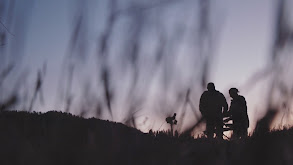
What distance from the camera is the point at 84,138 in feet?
3.98

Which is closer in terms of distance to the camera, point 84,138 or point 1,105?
point 84,138

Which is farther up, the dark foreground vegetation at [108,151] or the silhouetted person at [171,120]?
the silhouetted person at [171,120]

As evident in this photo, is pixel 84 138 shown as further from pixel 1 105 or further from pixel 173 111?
pixel 1 105

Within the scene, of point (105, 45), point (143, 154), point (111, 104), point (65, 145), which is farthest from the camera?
point (105, 45)

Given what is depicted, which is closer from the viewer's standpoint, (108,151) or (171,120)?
(108,151)

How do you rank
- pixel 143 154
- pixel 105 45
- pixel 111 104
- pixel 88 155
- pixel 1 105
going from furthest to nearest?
pixel 1 105 < pixel 105 45 < pixel 111 104 < pixel 143 154 < pixel 88 155

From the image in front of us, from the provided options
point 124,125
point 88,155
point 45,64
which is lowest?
point 88,155

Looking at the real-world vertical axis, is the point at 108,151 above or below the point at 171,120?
below

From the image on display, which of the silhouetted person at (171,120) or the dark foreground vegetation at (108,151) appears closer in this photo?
the dark foreground vegetation at (108,151)

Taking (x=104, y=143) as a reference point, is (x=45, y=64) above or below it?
above

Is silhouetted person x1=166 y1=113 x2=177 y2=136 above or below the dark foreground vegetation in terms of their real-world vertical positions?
above

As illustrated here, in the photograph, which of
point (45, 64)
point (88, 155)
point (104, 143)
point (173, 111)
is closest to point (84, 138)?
point (104, 143)

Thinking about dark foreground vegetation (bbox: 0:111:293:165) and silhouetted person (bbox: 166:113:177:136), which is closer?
dark foreground vegetation (bbox: 0:111:293:165)

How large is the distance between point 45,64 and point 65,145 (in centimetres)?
104
